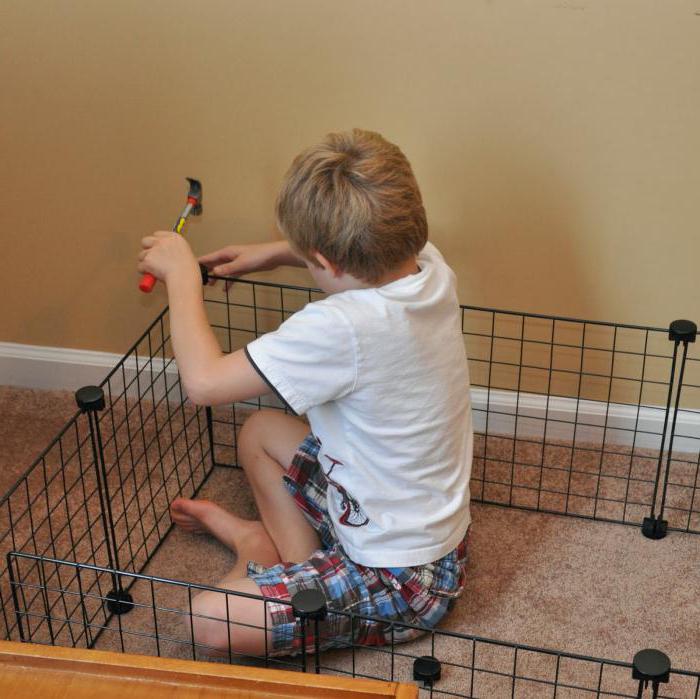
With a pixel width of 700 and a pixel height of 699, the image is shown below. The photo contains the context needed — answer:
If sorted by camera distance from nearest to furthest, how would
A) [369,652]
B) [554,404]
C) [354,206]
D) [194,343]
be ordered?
[354,206] < [194,343] < [369,652] < [554,404]

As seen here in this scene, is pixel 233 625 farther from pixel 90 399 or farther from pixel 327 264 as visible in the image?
pixel 327 264

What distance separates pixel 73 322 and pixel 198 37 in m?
0.69

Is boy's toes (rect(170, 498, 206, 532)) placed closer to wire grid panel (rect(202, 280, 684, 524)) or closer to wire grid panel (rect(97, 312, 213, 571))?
wire grid panel (rect(97, 312, 213, 571))

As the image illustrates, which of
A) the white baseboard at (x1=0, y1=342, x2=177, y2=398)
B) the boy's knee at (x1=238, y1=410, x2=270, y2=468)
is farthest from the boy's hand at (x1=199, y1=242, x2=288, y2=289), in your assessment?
the white baseboard at (x1=0, y1=342, x2=177, y2=398)

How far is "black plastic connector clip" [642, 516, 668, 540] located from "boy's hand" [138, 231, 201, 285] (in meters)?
0.88

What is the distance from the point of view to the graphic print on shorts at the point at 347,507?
4.91ft

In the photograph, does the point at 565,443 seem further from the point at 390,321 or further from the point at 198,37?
the point at 198,37

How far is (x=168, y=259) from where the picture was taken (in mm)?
1518

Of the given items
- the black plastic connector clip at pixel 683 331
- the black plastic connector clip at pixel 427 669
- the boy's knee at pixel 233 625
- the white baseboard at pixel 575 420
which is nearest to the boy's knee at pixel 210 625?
the boy's knee at pixel 233 625

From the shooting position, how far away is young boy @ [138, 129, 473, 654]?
1.35 metres

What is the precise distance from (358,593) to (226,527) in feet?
1.09

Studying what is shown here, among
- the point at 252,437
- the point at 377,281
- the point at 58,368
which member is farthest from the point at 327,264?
the point at 58,368

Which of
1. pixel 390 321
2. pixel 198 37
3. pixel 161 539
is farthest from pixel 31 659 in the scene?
pixel 198 37

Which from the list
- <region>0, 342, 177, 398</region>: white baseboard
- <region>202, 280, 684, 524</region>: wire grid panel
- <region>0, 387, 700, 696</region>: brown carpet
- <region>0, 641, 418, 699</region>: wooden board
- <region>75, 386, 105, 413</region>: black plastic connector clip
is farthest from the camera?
<region>0, 342, 177, 398</region>: white baseboard
